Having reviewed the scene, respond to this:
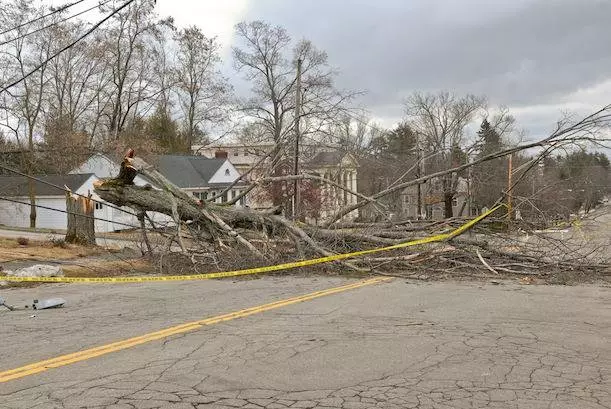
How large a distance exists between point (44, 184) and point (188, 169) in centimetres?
1454

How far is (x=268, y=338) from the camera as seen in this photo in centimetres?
655

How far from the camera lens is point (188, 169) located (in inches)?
2000

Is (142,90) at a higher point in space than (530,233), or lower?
higher

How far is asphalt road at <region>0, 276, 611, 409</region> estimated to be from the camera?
4.50 m

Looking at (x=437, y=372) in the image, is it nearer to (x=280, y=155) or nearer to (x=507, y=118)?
(x=280, y=155)

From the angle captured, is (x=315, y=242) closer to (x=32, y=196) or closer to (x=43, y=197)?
(x=32, y=196)

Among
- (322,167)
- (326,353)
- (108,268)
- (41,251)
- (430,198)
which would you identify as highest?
(322,167)

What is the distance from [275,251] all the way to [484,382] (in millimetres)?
9376

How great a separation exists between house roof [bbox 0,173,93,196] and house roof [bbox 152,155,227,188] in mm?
7733

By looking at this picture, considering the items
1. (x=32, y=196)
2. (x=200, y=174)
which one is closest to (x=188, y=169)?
(x=200, y=174)

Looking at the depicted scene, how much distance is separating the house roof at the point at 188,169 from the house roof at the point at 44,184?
773cm

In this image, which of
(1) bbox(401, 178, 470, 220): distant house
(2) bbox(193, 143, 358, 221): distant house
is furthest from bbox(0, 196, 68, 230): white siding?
(1) bbox(401, 178, 470, 220): distant house

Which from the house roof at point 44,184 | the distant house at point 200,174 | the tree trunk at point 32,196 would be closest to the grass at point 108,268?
the tree trunk at point 32,196

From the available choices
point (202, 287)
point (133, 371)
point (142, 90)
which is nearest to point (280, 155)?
point (202, 287)
